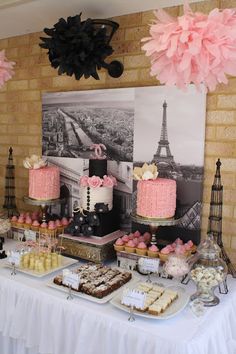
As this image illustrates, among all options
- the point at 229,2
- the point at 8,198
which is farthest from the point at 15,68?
the point at 229,2

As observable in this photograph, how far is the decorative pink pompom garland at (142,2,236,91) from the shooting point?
114 cm

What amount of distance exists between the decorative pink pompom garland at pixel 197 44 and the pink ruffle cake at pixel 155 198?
0.57 meters

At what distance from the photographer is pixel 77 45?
5.72ft

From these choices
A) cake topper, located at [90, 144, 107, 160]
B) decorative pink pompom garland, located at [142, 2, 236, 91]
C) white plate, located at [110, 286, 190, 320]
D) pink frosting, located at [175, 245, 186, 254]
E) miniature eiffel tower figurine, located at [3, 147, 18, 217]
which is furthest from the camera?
miniature eiffel tower figurine, located at [3, 147, 18, 217]

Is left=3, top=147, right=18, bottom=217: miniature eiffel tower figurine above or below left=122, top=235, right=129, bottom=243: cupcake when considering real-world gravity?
above

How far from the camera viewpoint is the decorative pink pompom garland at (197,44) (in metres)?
1.14

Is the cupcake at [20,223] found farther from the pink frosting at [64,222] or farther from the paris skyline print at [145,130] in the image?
the paris skyline print at [145,130]

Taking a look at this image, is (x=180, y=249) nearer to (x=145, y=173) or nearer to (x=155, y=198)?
(x=155, y=198)

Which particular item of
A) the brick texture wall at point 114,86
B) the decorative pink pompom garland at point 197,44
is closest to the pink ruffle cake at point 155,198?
the brick texture wall at point 114,86

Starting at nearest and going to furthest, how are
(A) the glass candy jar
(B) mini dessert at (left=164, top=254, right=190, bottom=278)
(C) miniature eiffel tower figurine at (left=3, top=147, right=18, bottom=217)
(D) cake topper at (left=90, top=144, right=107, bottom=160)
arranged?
(A) the glass candy jar, (B) mini dessert at (left=164, top=254, right=190, bottom=278), (D) cake topper at (left=90, top=144, right=107, bottom=160), (C) miniature eiffel tower figurine at (left=3, top=147, right=18, bottom=217)

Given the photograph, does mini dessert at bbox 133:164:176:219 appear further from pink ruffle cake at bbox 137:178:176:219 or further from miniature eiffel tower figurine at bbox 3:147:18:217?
miniature eiffel tower figurine at bbox 3:147:18:217

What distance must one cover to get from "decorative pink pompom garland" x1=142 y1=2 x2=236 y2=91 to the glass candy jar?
0.68 metres

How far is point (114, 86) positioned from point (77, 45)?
1.25ft

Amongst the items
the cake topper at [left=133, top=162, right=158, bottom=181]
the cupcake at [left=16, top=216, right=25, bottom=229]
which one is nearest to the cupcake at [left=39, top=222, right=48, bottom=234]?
the cupcake at [left=16, top=216, right=25, bottom=229]
